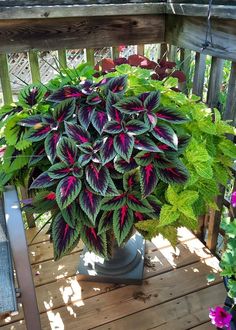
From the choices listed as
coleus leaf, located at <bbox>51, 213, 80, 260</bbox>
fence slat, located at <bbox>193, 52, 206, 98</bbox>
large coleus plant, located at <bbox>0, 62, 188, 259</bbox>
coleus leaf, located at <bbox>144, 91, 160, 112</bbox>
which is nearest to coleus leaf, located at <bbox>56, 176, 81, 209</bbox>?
large coleus plant, located at <bbox>0, 62, 188, 259</bbox>

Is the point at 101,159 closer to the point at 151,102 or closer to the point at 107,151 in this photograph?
the point at 107,151

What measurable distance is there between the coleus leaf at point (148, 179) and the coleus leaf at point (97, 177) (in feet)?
0.37

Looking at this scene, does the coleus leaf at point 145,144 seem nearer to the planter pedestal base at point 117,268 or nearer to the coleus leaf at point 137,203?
the coleus leaf at point 137,203

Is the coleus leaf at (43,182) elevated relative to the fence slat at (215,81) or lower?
lower

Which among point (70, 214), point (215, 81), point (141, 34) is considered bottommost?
point (70, 214)

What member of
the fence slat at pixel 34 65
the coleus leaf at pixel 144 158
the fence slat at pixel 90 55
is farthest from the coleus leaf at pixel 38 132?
the fence slat at pixel 90 55

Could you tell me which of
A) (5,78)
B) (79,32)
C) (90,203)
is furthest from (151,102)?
(5,78)

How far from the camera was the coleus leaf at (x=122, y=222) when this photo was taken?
1139 millimetres

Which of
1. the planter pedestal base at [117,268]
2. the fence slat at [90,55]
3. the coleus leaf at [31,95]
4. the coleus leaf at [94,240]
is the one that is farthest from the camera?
the fence slat at [90,55]

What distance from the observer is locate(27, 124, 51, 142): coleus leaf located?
1.17m

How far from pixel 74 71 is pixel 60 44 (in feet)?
0.98

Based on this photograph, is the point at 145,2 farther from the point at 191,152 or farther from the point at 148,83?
the point at 191,152

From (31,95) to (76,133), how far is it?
317 millimetres

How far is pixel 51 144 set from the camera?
116cm
